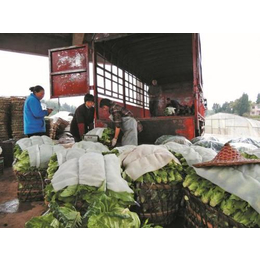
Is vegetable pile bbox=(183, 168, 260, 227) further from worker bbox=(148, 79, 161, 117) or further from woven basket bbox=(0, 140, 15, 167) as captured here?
worker bbox=(148, 79, 161, 117)

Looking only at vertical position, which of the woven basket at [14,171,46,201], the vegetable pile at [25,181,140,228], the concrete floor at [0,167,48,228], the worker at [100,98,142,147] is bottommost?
the concrete floor at [0,167,48,228]

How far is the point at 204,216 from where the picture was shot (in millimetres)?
1626

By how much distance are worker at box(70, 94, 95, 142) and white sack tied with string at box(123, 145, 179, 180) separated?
8.87 feet

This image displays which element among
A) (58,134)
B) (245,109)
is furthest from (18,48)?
(245,109)

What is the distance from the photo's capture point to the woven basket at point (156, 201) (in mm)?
1984

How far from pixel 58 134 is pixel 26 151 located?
157 inches

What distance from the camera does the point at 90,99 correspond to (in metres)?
4.52

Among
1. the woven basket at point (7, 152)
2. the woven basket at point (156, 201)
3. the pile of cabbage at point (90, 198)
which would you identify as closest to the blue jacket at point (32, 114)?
the woven basket at point (7, 152)

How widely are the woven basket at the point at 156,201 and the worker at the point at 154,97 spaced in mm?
8036

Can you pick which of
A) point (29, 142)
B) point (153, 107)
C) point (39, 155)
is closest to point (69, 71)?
point (29, 142)

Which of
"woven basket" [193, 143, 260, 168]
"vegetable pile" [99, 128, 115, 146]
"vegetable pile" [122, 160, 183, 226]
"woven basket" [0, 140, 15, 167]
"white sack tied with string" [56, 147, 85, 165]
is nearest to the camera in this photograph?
"woven basket" [193, 143, 260, 168]

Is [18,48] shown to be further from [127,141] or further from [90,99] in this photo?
[127,141]

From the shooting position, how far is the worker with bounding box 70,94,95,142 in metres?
4.57

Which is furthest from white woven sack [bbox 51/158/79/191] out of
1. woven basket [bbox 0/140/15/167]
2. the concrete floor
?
woven basket [bbox 0/140/15/167]
